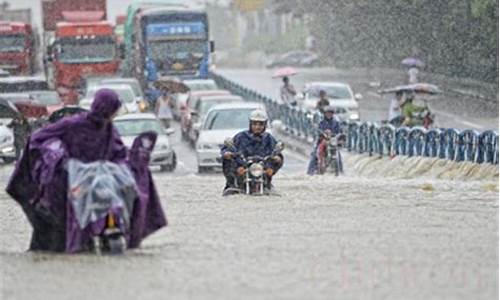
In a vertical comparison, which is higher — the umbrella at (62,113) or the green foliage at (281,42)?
the umbrella at (62,113)

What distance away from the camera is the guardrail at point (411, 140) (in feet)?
97.7

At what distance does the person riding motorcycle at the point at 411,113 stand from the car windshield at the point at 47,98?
52.2 feet

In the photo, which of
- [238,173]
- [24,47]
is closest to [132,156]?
[238,173]

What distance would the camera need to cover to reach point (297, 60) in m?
115

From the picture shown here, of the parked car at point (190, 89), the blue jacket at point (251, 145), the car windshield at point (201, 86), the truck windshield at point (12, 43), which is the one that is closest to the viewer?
the blue jacket at point (251, 145)

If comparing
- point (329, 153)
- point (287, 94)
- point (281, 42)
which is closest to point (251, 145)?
point (329, 153)

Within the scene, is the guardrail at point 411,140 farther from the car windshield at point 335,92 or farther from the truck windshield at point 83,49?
the truck windshield at point 83,49

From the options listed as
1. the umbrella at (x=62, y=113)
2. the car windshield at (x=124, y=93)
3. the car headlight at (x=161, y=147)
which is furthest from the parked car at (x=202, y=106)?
the umbrella at (x=62, y=113)

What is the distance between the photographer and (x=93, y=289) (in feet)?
37.9

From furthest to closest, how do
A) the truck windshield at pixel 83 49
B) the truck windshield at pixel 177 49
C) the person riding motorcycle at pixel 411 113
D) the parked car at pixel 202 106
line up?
the truck windshield at pixel 177 49
the truck windshield at pixel 83 49
the parked car at pixel 202 106
the person riding motorcycle at pixel 411 113

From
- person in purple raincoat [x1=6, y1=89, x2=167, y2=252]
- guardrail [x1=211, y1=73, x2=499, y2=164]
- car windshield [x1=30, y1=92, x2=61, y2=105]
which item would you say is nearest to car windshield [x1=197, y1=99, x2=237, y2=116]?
guardrail [x1=211, y1=73, x2=499, y2=164]

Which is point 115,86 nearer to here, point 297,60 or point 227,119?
point 227,119

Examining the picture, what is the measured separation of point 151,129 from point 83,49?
24.0 m

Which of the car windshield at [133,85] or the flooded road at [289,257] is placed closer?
the flooded road at [289,257]
